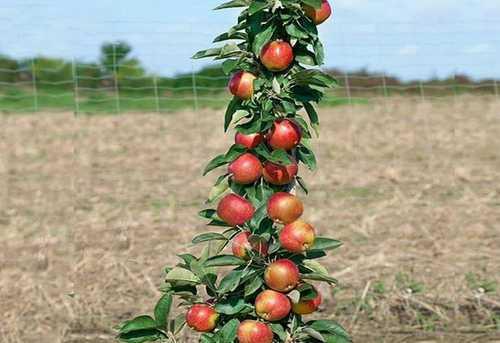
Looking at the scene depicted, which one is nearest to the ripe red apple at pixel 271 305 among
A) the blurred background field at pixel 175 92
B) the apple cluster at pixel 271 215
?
the apple cluster at pixel 271 215

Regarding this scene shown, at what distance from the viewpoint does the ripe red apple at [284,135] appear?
2.23 meters

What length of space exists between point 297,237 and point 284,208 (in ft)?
0.25

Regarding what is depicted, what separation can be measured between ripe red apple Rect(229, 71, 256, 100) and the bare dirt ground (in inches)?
91.8

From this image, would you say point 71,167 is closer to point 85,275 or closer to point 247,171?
point 85,275

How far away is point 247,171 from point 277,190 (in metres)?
0.12

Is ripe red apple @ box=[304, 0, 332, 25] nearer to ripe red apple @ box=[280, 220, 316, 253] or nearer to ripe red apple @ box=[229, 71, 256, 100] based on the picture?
ripe red apple @ box=[229, 71, 256, 100]

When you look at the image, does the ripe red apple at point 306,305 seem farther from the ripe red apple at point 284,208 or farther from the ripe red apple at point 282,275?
the ripe red apple at point 284,208

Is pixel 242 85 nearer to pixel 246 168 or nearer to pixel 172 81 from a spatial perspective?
pixel 246 168

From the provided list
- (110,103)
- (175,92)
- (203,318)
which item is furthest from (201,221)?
(175,92)

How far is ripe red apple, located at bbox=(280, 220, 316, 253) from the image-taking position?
2.20 metres

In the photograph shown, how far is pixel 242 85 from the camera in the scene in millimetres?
2277

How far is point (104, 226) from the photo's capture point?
6.55 meters

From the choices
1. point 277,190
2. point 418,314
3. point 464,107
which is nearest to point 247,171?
point 277,190

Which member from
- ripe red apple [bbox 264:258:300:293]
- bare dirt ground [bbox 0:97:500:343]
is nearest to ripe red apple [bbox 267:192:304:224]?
ripe red apple [bbox 264:258:300:293]
